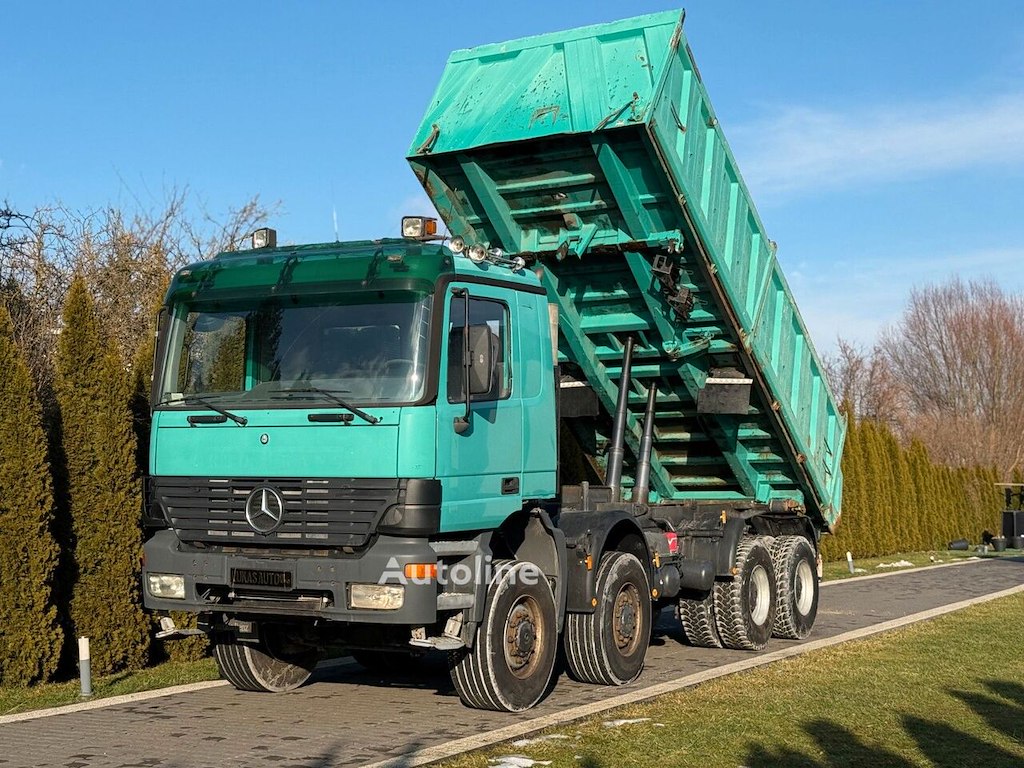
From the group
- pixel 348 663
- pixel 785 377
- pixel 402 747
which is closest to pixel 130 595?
pixel 348 663

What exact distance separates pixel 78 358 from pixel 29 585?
2.02m

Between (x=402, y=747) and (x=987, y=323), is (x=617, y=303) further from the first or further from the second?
(x=987, y=323)

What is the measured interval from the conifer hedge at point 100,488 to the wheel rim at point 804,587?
6.43 meters

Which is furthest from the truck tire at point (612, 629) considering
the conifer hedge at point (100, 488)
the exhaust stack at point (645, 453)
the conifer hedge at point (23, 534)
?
the conifer hedge at point (23, 534)

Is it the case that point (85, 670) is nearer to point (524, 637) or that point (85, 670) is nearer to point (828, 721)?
point (524, 637)

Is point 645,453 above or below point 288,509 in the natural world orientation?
above

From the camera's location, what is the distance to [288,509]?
7793 millimetres

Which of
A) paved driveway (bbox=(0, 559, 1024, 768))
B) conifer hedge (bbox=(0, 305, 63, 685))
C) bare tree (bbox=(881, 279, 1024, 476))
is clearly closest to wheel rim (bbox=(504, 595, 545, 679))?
paved driveway (bbox=(0, 559, 1024, 768))

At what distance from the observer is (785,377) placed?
38.6 feet

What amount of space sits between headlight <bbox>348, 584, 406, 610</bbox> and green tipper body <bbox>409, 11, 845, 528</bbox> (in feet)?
10.3

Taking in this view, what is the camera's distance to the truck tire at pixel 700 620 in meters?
11.9

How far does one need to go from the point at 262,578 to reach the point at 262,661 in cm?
187

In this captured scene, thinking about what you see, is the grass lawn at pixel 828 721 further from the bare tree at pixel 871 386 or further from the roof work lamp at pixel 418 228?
the bare tree at pixel 871 386

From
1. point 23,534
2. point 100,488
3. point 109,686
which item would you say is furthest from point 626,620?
point 23,534
